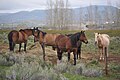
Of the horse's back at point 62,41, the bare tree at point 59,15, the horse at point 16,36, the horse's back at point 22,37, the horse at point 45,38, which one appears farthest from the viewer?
the bare tree at point 59,15

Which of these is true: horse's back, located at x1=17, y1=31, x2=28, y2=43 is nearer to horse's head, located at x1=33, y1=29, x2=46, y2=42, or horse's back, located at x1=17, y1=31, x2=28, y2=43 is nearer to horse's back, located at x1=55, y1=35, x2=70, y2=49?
horse's head, located at x1=33, y1=29, x2=46, y2=42

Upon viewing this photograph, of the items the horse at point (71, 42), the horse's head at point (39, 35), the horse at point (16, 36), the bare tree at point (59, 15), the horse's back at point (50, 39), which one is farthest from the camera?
the bare tree at point (59, 15)

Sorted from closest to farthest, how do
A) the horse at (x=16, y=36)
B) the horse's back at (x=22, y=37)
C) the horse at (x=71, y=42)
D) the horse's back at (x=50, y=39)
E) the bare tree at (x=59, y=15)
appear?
1. the horse at (x=71, y=42)
2. the horse's back at (x=50, y=39)
3. the horse at (x=16, y=36)
4. the horse's back at (x=22, y=37)
5. the bare tree at (x=59, y=15)

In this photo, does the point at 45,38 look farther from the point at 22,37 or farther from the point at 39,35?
the point at 22,37

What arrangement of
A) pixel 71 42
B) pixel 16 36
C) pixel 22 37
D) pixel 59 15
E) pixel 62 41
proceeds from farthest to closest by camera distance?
pixel 59 15, pixel 22 37, pixel 16 36, pixel 62 41, pixel 71 42

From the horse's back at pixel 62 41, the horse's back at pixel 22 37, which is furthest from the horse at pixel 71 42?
the horse's back at pixel 22 37

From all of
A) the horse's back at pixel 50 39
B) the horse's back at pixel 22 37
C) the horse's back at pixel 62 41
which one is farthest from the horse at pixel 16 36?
the horse's back at pixel 62 41

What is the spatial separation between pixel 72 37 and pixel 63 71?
8.53 ft

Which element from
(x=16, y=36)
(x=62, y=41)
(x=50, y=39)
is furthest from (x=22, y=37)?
(x=62, y=41)

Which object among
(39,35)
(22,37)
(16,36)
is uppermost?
(39,35)

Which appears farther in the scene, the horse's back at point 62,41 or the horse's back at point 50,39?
the horse's back at point 50,39

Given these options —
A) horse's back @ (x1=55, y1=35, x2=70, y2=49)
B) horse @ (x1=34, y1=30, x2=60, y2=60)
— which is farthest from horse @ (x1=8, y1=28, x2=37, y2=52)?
horse's back @ (x1=55, y1=35, x2=70, y2=49)

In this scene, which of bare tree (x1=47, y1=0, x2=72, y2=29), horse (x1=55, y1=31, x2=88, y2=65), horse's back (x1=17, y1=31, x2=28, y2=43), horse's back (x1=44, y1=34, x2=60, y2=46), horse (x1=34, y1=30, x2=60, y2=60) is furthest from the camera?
bare tree (x1=47, y1=0, x2=72, y2=29)

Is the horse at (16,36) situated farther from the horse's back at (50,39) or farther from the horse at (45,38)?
the horse's back at (50,39)
